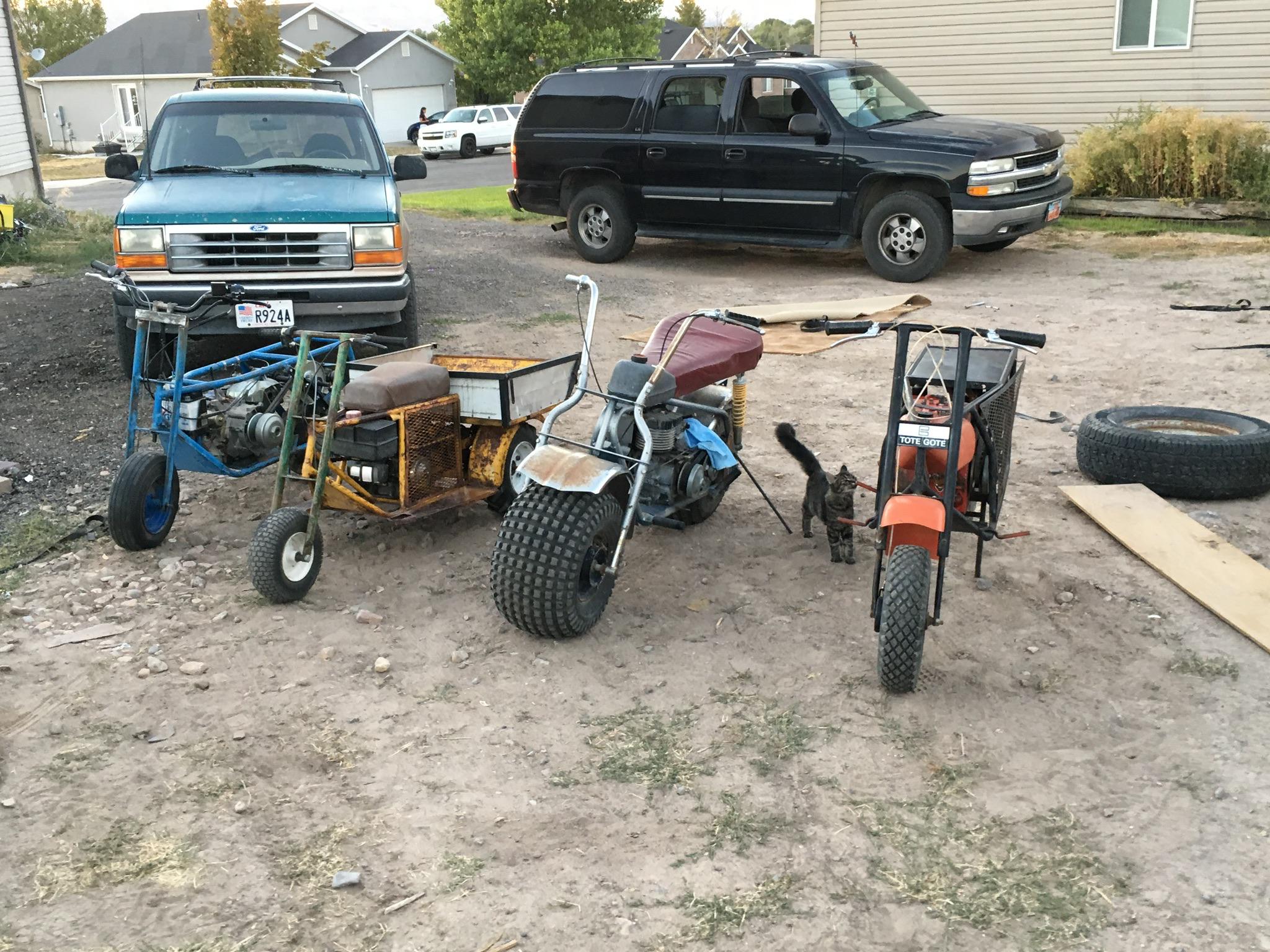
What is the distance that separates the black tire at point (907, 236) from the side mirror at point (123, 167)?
6800 millimetres

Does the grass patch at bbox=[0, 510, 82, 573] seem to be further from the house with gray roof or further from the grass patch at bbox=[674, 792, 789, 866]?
the house with gray roof

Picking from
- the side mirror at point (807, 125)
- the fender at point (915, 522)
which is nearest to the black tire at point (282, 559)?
the fender at point (915, 522)

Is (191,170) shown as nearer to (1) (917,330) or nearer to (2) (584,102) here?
(2) (584,102)

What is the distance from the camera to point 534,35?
156ft

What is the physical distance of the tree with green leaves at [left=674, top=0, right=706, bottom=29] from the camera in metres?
77.9

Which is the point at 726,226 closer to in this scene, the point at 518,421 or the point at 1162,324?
Result: the point at 1162,324

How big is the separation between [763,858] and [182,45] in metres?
55.9

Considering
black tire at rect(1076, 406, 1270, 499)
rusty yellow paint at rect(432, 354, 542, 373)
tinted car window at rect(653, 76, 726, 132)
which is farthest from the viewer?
tinted car window at rect(653, 76, 726, 132)

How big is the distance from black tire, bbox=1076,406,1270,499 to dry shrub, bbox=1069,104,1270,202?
9.41 metres

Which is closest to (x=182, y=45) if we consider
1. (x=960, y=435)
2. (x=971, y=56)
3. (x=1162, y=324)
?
(x=971, y=56)

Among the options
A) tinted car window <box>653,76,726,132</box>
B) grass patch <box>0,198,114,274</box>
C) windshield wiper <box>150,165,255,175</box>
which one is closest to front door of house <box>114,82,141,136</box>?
grass patch <box>0,198,114,274</box>

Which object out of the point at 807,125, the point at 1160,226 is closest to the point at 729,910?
the point at 807,125

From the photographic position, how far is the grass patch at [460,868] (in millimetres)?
3355

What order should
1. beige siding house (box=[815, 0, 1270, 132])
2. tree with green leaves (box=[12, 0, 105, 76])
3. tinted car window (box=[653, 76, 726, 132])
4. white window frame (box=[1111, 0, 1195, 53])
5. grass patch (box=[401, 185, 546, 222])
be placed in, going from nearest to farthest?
tinted car window (box=[653, 76, 726, 132]), beige siding house (box=[815, 0, 1270, 132]), white window frame (box=[1111, 0, 1195, 53]), grass patch (box=[401, 185, 546, 222]), tree with green leaves (box=[12, 0, 105, 76])
